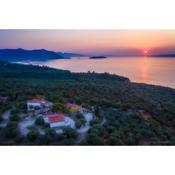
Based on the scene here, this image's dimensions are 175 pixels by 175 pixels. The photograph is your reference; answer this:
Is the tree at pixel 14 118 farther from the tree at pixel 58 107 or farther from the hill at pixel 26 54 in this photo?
the hill at pixel 26 54

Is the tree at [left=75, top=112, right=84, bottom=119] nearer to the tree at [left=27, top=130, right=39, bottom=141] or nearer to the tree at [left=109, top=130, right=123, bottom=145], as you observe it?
the tree at [left=109, top=130, right=123, bottom=145]

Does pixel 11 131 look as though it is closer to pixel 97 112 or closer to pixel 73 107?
pixel 73 107

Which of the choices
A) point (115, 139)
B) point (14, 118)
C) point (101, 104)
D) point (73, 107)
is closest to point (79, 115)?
point (73, 107)

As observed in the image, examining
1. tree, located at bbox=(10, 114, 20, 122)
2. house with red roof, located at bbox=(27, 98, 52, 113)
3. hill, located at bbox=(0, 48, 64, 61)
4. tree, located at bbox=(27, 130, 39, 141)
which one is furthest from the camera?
hill, located at bbox=(0, 48, 64, 61)

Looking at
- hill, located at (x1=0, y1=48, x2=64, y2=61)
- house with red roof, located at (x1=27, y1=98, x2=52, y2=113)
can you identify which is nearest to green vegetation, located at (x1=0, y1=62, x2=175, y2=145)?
house with red roof, located at (x1=27, y1=98, x2=52, y2=113)
